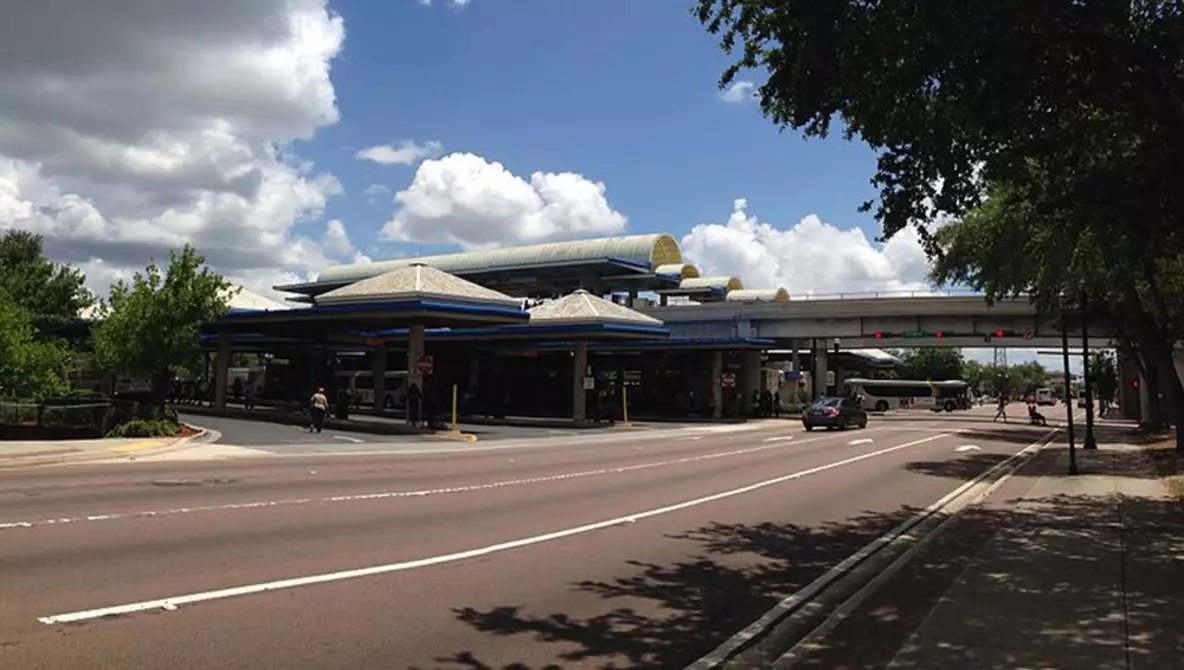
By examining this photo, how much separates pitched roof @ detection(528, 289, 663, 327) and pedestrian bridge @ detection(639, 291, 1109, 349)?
2057 centimetres

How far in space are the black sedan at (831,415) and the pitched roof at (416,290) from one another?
15.4 m

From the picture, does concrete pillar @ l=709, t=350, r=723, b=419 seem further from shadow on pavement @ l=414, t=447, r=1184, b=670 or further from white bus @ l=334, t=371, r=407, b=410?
shadow on pavement @ l=414, t=447, r=1184, b=670

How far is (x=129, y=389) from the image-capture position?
55.8 m

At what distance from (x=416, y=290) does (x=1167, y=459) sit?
2376cm

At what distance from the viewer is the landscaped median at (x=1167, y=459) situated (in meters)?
17.5

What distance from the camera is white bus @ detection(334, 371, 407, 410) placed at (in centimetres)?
6097

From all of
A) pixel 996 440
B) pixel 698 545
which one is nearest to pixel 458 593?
pixel 698 545

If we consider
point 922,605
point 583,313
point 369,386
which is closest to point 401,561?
point 922,605

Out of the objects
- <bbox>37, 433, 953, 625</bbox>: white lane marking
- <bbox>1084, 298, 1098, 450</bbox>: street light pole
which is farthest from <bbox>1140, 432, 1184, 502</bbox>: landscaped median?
<bbox>37, 433, 953, 625</bbox>: white lane marking

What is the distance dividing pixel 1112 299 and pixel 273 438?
2777cm

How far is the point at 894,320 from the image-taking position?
60625mm

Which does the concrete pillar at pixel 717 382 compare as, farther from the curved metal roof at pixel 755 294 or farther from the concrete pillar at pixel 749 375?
the curved metal roof at pixel 755 294

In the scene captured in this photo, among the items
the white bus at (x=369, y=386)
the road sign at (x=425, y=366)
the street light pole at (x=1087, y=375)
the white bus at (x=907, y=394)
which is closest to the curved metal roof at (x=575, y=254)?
the white bus at (x=369, y=386)

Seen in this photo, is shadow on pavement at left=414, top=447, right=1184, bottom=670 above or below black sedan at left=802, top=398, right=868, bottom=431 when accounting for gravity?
below
